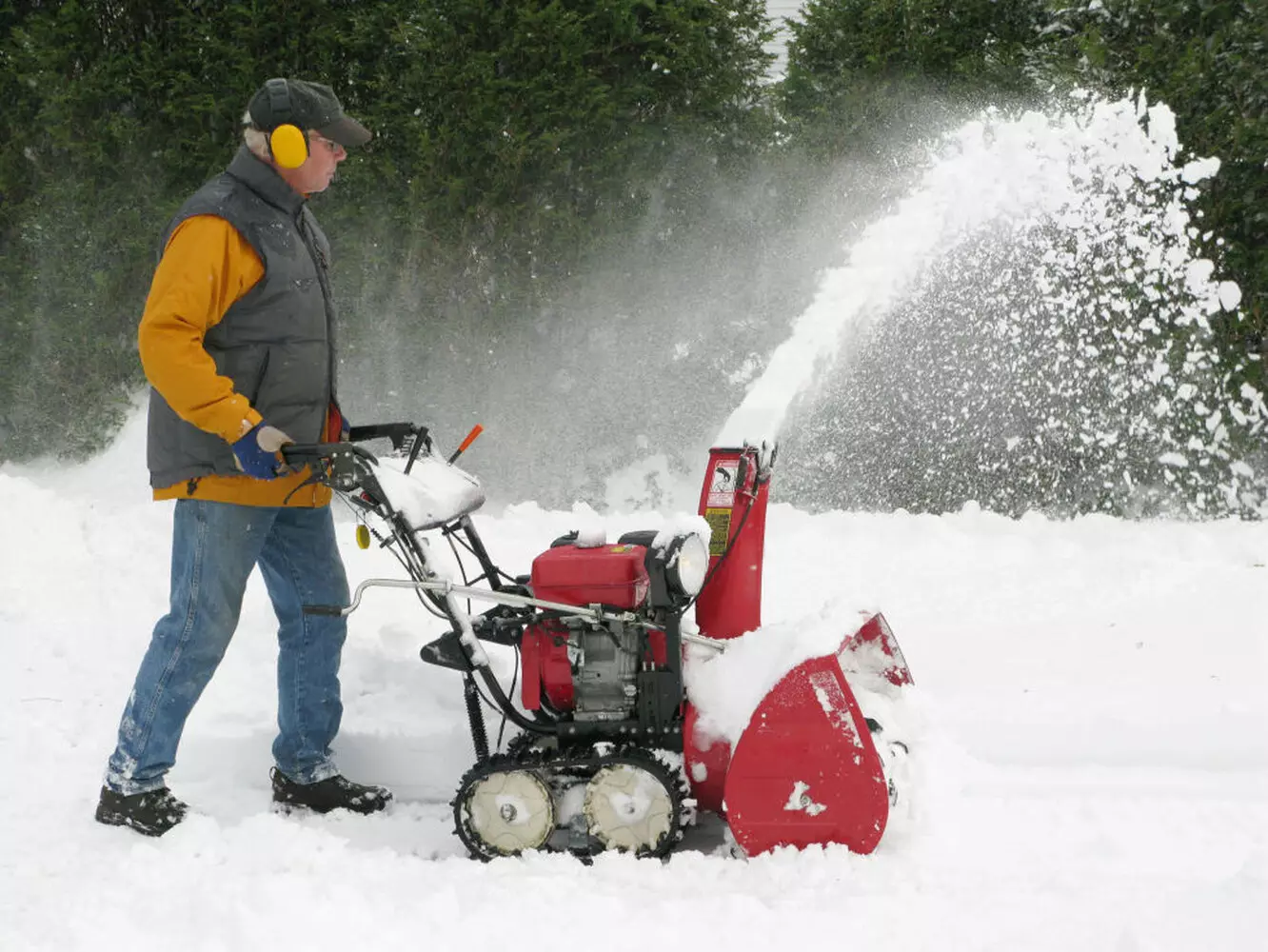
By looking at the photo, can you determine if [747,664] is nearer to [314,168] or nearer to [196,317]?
[196,317]

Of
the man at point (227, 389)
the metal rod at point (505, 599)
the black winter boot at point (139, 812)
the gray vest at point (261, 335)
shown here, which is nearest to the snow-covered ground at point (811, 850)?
the black winter boot at point (139, 812)

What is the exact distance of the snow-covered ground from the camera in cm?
264

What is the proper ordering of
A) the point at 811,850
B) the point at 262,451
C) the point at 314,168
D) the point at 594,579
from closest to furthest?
1. the point at 811,850
2. the point at 262,451
3. the point at 594,579
4. the point at 314,168

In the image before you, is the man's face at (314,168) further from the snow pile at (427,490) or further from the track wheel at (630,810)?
the track wheel at (630,810)

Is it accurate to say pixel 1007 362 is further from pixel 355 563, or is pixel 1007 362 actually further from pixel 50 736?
pixel 50 736

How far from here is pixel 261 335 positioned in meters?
3.20

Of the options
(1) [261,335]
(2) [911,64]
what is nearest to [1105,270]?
(2) [911,64]

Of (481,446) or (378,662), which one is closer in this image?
(378,662)

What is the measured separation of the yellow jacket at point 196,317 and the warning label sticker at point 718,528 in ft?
3.97

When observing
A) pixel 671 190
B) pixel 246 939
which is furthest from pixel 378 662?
pixel 671 190

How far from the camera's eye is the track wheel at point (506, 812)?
3.14m

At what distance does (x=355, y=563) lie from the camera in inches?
205

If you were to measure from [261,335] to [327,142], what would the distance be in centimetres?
55

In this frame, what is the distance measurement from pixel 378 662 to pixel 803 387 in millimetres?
3936
